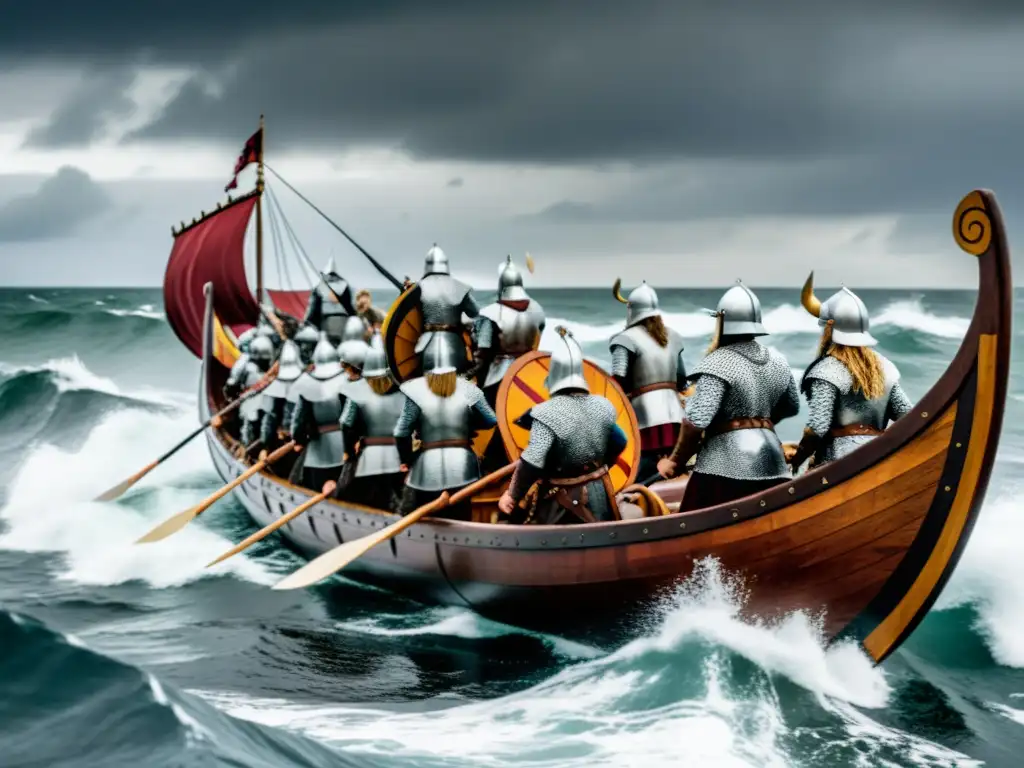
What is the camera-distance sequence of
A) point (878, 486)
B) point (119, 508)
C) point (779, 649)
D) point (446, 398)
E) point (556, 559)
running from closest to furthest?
point (878, 486)
point (779, 649)
point (556, 559)
point (446, 398)
point (119, 508)

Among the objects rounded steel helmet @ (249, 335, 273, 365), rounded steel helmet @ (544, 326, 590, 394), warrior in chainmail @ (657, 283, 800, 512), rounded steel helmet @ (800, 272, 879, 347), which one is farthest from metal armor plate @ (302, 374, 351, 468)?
rounded steel helmet @ (800, 272, 879, 347)

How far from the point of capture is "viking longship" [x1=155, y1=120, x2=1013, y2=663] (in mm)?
5215

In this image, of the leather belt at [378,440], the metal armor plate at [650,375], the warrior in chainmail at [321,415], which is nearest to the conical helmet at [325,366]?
the warrior in chainmail at [321,415]

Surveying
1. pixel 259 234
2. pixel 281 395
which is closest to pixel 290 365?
A: pixel 281 395

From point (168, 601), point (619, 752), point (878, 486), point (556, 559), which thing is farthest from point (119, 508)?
point (878, 486)

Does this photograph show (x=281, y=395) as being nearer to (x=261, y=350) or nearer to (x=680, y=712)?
(x=261, y=350)

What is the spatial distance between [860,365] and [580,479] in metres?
1.68

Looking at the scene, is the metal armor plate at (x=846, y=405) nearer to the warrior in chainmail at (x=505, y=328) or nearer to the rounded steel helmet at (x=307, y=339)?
the warrior in chainmail at (x=505, y=328)

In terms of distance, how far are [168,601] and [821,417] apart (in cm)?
571

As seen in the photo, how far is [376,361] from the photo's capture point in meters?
7.95

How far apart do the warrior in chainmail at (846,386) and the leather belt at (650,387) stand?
192 cm

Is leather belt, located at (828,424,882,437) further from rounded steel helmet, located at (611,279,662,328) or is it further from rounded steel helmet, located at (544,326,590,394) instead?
rounded steel helmet, located at (611,279,662,328)

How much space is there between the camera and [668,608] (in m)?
6.26

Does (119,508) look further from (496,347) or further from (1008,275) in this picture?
(1008,275)
